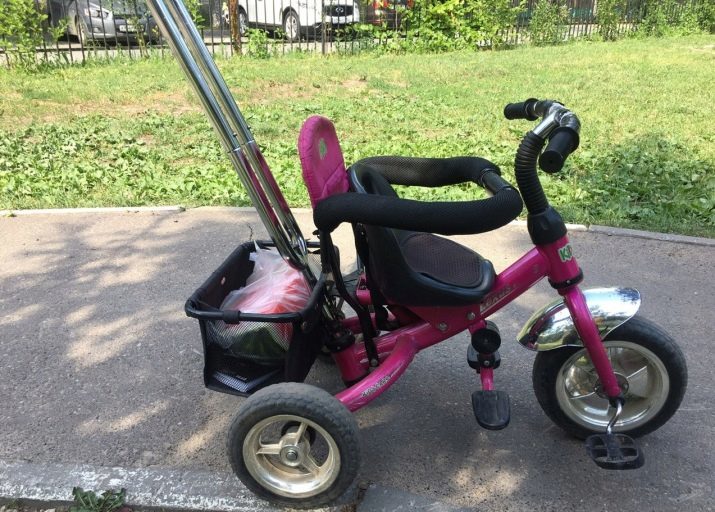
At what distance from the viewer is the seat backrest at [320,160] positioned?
6.93ft

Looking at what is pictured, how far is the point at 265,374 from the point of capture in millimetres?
2408

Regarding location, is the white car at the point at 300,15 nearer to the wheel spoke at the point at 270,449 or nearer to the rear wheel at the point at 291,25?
the rear wheel at the point at 291,25

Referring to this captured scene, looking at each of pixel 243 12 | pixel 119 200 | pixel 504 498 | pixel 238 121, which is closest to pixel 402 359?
pixel 504 498

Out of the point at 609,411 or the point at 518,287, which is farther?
the point at 609,411

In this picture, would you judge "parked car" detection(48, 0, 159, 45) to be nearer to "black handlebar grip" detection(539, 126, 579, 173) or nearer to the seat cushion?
the seat cushion

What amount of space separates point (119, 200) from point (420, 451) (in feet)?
11.1

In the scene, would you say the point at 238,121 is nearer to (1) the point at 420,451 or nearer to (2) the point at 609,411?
(1) the point at 420,451

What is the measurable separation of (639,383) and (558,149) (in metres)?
1.11

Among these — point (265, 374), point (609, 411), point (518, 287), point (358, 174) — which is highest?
point (358, 174)

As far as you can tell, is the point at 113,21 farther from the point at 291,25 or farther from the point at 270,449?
the point at 270,449

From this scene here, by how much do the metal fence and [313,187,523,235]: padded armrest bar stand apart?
907cm

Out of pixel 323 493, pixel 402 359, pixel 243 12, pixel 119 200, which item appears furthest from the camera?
pixel 243 12

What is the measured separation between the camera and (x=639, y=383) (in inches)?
95.3

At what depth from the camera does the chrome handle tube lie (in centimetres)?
204
